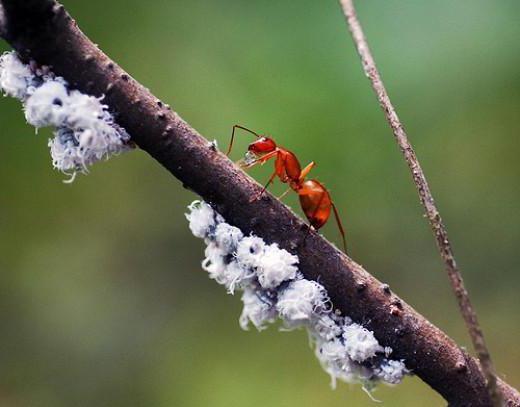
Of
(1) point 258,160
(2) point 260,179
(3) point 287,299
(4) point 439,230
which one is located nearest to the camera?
(4) point 439,230

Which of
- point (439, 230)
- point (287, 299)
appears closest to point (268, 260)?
point (287, 299)

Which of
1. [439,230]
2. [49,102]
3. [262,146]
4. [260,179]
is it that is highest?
[260,179]

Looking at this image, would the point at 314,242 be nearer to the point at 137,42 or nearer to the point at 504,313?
the point at 504,313

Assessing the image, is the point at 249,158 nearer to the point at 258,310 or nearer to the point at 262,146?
the point at 262,146

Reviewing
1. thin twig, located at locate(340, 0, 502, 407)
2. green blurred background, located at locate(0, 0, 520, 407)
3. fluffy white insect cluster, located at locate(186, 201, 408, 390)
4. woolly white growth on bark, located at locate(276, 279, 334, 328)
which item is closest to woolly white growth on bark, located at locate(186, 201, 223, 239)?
fluffy white insect cluster, located at locate(186, 201, 408, 390)

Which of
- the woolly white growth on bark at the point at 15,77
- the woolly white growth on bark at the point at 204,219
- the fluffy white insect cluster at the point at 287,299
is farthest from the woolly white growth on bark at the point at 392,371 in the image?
the woolly white growth on bark at the point at 15,77
